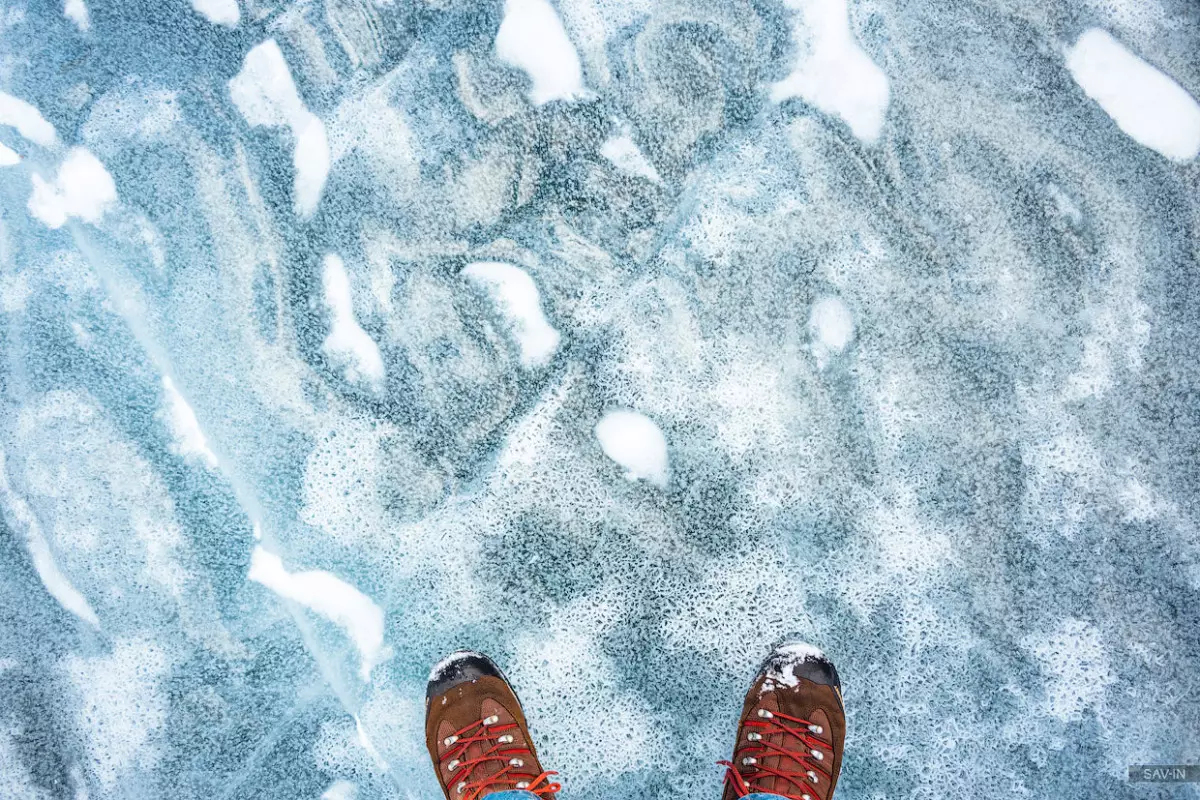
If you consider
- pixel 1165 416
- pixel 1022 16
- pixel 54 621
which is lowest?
pixel 54 621

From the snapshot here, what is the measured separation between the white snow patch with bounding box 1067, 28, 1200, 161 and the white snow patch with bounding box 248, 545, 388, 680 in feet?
4.22

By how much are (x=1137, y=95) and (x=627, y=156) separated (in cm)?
75

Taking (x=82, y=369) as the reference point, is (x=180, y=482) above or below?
below

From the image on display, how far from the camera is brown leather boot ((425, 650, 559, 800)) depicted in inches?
38.6

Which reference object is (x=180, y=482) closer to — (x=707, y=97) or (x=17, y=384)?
(x=17, y=384)

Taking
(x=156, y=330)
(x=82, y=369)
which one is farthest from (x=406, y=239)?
(x=82, y=369)

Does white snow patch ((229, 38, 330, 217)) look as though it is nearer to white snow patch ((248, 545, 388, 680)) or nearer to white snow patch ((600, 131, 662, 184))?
white snow patch ((600, 131, 662, 184))

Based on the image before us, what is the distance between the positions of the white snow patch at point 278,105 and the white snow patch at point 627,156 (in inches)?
16.1

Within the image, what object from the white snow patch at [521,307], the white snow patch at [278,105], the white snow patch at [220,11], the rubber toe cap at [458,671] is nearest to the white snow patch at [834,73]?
the white snow patch at [521,307]

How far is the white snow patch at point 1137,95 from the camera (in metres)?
1.01

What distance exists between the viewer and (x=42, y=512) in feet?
3.30

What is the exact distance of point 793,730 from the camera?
3.22 feet

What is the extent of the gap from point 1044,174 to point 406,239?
3.03 feet

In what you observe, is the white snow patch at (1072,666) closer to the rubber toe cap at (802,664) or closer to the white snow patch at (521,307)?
the rubber toe cap at (802,664)
